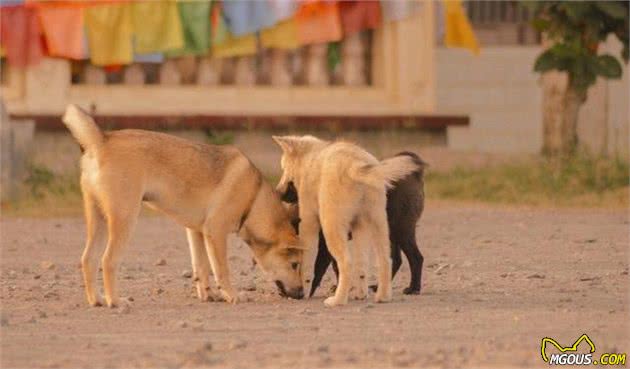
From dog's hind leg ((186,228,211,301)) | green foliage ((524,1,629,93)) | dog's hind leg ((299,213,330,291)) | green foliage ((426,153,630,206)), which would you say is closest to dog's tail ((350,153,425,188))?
dog's hind leg ((299,213,330,291))

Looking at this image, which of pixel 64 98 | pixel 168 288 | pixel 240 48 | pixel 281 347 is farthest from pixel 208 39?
pixel 281 347

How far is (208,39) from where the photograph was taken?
1877 cm

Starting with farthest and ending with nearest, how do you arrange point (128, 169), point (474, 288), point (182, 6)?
point (182, 6) < point (474, 288) < point (128, 169)

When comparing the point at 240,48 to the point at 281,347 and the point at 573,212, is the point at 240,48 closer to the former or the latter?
the point at 573,212

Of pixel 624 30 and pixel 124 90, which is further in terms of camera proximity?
pixel 124 90

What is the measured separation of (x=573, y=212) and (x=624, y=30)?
2.38 meters

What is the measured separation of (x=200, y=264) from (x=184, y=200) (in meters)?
0.50

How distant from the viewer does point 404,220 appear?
10.7 meters

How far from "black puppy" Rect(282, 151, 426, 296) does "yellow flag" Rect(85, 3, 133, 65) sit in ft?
27.0

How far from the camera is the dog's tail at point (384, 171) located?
9.97 metres

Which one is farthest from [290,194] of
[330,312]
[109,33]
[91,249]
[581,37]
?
[109,33]

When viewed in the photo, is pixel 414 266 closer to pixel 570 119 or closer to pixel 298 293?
pixel 298 293

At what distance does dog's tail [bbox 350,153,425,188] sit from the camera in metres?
9.97

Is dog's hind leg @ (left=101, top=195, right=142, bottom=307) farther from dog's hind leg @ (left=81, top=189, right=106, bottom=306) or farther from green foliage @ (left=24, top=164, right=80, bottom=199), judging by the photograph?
green foliage @ (left=24, top=164, right=80, bottom=199)
